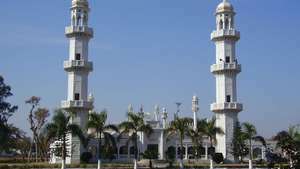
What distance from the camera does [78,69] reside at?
6538 centimetres

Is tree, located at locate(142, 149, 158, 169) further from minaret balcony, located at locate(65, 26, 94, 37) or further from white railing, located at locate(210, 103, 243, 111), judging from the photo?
minaret balcony, located at locate(65, 26, 94, 37)

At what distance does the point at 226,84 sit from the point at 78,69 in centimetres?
1898

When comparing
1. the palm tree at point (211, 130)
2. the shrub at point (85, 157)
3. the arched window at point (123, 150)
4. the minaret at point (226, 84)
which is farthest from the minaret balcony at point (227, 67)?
the shrub at point (85, 157)

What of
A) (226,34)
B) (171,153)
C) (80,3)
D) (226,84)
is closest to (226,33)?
(226,34)

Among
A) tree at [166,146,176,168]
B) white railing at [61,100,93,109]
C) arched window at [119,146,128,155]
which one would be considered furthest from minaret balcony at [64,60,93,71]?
tree at [166,146,176,168]

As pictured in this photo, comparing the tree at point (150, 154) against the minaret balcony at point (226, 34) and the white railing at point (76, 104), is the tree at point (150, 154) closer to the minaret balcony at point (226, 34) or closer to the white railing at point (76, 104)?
the white railing at point (76, 104)

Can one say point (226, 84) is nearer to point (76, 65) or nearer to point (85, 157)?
point (76, 65)

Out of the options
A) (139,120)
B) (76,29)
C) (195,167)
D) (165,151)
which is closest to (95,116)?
(139,120)

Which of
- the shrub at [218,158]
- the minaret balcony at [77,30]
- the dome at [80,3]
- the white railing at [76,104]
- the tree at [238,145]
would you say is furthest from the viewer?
the dome at [80,3]

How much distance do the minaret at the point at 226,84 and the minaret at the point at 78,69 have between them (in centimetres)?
1642

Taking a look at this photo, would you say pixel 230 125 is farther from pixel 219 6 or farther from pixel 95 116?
pixel 95 116

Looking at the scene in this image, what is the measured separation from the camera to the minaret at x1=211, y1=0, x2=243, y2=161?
216ft

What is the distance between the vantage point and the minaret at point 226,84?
6575 centimetres

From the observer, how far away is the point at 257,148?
259 feet
